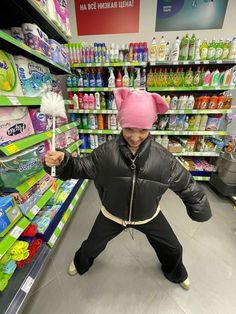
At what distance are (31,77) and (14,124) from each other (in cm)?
41

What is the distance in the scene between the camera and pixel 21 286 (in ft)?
3.21

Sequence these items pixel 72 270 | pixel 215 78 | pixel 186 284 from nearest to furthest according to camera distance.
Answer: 1. pixel 186 284
2. pixel 72 270
3. pixel 215 78

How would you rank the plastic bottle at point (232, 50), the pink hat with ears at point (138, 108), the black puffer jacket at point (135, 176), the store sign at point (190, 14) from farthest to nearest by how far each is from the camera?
the store sign at point (190, 14) → the plastic bottle at point (232, 50) → the black puffer jacket at point (135, 176) → the pink hat with ears at point (138, 108)

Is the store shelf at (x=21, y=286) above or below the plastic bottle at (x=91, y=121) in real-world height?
below

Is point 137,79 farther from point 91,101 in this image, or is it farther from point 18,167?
point 18,167

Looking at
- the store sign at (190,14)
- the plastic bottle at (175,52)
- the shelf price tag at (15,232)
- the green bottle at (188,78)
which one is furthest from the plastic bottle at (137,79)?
the shelf price tag at (15,232)

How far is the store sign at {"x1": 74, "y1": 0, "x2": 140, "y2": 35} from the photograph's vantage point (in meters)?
2.05

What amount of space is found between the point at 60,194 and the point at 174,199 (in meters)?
1.48

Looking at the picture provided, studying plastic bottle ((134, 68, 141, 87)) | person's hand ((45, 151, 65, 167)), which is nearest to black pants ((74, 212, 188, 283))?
person's hand ((45, 151, 65, 167))

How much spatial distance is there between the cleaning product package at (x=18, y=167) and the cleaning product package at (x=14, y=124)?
0.11m

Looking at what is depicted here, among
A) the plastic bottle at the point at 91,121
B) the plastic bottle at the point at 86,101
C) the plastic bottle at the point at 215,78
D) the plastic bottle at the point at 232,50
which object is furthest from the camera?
the plastic bottle at the point at 91,121

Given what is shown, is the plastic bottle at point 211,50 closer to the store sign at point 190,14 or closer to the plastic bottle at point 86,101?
the store sign at point 190,14

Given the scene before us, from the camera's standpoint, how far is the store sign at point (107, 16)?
2049mm

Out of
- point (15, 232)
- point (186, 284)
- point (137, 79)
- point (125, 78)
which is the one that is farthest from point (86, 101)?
point (186, 284)
